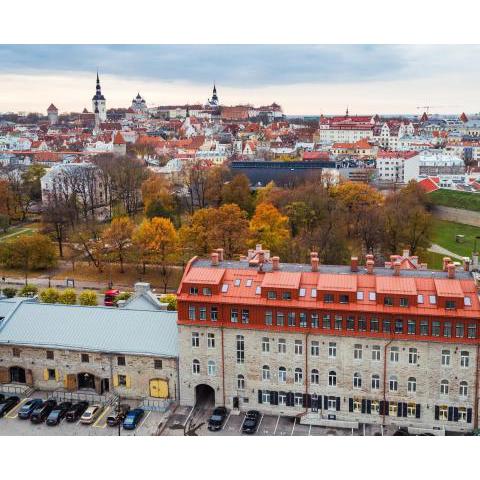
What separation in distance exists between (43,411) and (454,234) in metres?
41.8

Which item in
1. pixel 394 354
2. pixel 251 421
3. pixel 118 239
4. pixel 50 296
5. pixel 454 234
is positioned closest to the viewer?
pixel 394 354

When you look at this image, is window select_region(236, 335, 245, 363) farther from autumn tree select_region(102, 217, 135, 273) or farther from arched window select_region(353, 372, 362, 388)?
autumn tree select_region(102, 217, 135, 273)

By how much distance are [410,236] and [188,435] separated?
25.4m

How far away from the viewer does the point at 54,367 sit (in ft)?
82.8

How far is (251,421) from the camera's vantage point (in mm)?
22438

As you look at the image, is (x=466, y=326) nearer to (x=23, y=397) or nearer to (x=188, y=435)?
(x=188, y=435)

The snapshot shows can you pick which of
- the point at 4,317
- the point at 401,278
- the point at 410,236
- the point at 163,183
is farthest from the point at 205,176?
the point at 401,278

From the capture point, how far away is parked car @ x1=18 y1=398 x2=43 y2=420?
23.0 meters

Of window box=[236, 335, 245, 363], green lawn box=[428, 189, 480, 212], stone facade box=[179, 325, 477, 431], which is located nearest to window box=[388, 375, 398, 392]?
stone facade box=[179, 325, 477, 431]

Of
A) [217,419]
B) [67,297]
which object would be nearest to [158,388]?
[217,419]

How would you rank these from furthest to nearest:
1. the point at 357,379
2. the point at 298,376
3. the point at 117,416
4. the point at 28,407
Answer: the point at 28,407, the point at 298,376, the point at 117,416, the point at 357,379

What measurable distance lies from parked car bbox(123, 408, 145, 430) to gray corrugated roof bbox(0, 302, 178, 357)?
85.5 inches

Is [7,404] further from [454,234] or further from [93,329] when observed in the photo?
[454,234]

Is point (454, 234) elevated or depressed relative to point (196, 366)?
depressed
